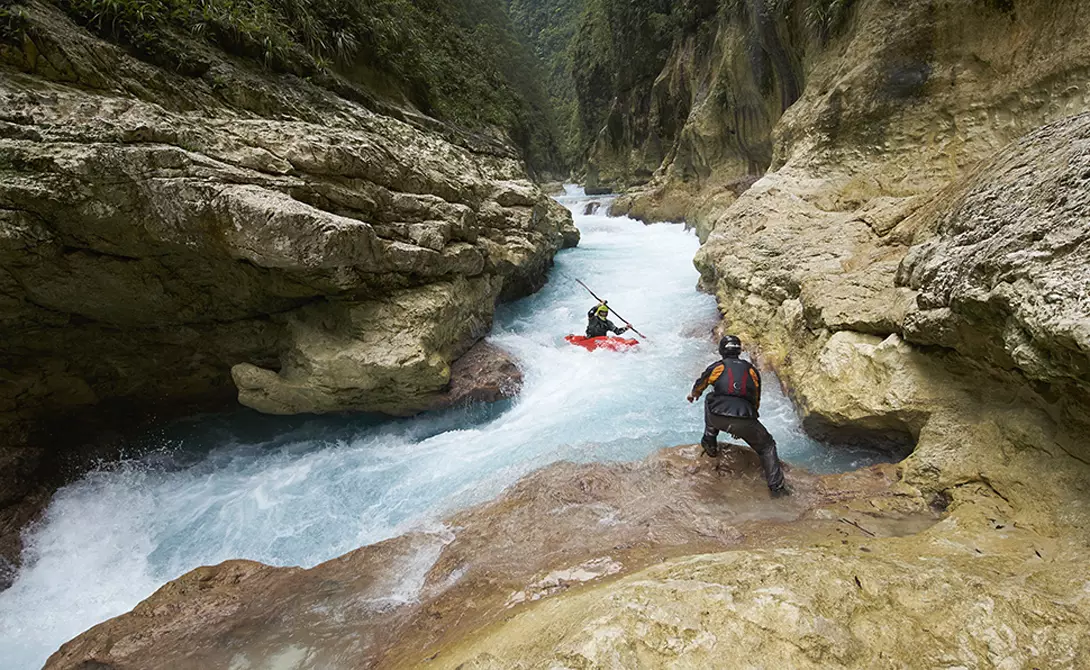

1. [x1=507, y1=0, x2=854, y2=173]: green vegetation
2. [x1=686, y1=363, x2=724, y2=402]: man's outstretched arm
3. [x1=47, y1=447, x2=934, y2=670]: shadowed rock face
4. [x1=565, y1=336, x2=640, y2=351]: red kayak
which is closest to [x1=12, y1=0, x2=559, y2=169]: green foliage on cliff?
[x1=47, y1=447, x2=934, y2=670]: shadowed rock face

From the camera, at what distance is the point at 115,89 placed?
527cm

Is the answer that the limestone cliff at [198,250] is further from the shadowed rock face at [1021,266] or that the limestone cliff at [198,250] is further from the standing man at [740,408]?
the shadowed rock face at [1021,266]

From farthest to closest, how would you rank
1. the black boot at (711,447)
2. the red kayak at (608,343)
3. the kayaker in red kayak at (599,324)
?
1. the kayaker in red kayak at (599,324)
2. the red kayak at (608,343)
3. the black boot at (711,447)

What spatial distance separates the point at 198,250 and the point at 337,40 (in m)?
6.71

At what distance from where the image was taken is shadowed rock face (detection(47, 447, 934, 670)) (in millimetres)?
3020

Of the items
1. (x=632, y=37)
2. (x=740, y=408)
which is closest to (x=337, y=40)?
(x=740, y=408)

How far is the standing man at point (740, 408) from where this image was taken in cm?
407

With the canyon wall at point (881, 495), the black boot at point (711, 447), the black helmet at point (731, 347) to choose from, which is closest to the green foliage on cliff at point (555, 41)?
the canyon wall at point (881, 495)

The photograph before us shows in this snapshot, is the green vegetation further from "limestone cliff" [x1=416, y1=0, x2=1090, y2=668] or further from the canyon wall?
the canyon wall

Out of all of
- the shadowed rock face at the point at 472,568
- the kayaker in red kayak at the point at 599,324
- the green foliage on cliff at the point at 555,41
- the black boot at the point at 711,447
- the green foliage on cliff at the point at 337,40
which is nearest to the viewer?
the shadowed rock face at the point at 472,568

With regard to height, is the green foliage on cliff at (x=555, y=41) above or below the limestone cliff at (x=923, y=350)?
above

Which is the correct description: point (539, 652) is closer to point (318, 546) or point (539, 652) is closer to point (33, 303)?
point (318, 546)

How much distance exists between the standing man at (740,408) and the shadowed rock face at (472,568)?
24 cm

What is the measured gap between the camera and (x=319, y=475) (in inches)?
Answer: 232
